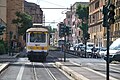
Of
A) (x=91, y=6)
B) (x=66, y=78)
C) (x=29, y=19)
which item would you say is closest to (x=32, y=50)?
(x=66, y=78)

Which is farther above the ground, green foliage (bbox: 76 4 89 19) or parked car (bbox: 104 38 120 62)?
green foliage (bbox: 76 4 89 19)

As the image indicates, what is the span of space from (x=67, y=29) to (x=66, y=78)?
17036mm

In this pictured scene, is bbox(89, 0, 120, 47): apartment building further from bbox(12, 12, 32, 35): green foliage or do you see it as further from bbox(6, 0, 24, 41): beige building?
bbox(6, 0, 24, 41): beige building

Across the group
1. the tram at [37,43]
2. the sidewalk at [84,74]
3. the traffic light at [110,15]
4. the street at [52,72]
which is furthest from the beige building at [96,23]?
the traffic light at [110,15]

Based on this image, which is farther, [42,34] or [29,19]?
[29,19]

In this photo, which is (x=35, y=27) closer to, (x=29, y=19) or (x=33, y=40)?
(x=33, y=40)

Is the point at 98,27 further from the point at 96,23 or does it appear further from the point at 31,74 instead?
the point at 31,74

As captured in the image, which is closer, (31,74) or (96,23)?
(31,74)

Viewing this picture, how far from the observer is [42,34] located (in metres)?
42.6

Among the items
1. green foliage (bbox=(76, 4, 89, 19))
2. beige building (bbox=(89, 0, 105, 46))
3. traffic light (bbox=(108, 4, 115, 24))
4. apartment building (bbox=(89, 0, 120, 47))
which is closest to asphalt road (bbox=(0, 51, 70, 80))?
traffic light (bbox=(108, 4, 115, 24))

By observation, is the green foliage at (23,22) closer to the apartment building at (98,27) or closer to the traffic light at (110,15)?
the apartment building at (98,27)

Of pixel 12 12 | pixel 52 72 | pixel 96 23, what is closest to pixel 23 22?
pixel 12 12

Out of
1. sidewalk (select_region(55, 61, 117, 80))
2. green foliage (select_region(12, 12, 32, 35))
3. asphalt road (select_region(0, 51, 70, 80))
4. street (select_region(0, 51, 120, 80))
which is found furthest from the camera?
green foliage (select_region(12, 12, 32, 35))

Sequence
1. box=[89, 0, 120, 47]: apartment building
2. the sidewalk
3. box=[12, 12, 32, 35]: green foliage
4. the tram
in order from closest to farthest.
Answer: the sidewalk, the tram, box=[89, 0, 120, 47]: apartment building, box=[12, 12, 32, 35]: green foliage
